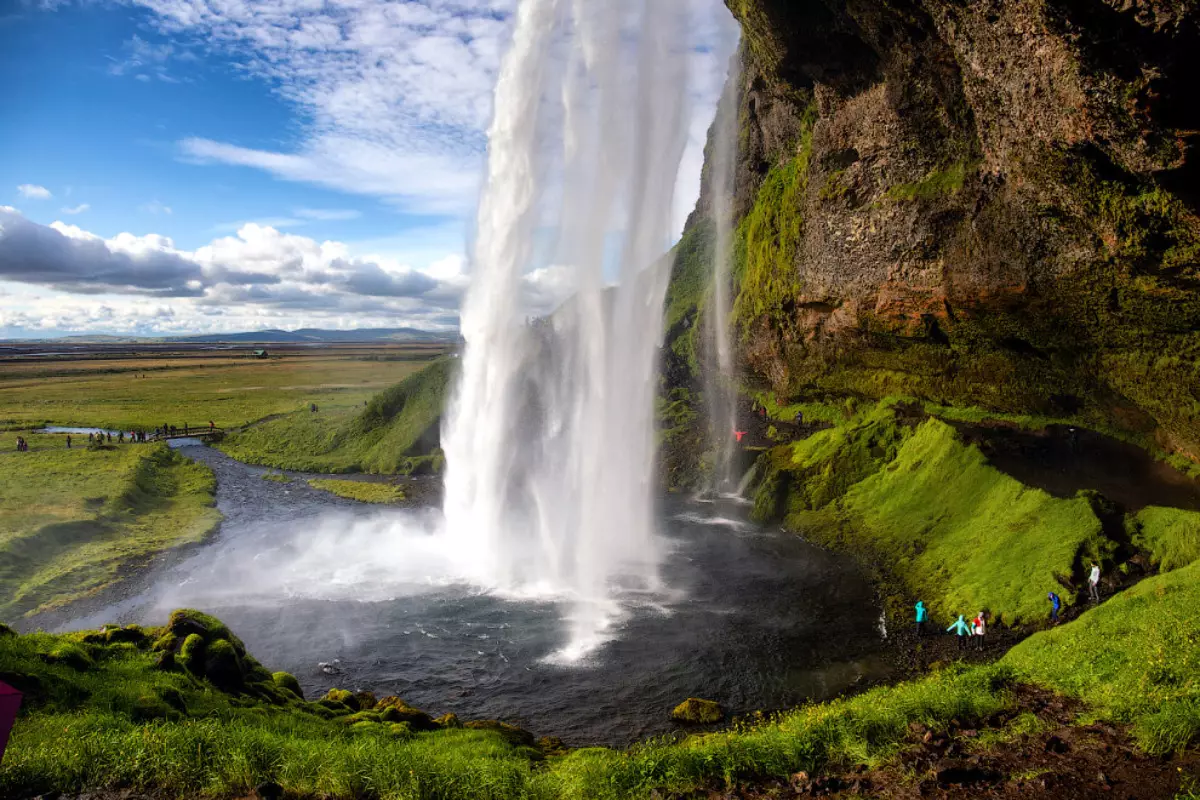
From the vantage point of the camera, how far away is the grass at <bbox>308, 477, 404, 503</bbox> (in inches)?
1703

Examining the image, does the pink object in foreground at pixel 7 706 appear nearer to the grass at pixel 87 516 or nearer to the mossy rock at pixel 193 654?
the mossy rock at pixel 193 654

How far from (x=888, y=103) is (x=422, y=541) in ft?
98.6

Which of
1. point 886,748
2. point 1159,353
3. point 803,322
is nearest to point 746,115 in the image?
point 803,322

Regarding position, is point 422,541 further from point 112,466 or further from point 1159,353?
point 1159,353

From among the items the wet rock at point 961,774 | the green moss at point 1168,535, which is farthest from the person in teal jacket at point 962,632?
the wet rock at point 961,774

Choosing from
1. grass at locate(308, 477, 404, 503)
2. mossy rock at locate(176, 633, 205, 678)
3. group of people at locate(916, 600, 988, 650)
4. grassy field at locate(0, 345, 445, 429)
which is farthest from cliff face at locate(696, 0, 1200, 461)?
grassy field at locate(0, 345, 445, 429)

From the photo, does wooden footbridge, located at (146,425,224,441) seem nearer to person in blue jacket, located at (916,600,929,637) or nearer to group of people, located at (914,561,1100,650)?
person in blue jacket, located at (916,600,929,637)

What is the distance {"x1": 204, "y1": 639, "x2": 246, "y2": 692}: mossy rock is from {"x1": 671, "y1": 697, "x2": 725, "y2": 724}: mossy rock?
10.5m

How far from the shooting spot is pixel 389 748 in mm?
11406

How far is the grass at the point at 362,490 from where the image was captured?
4325cm

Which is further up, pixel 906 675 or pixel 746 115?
pixel 746 115

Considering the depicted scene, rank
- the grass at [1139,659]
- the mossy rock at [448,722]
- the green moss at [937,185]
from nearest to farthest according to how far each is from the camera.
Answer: the grass at [1139,659]
the mossy rock at [448,722]
the green moss at [937,185]

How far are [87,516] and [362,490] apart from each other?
51.0ft

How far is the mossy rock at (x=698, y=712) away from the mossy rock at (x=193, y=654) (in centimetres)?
1133
